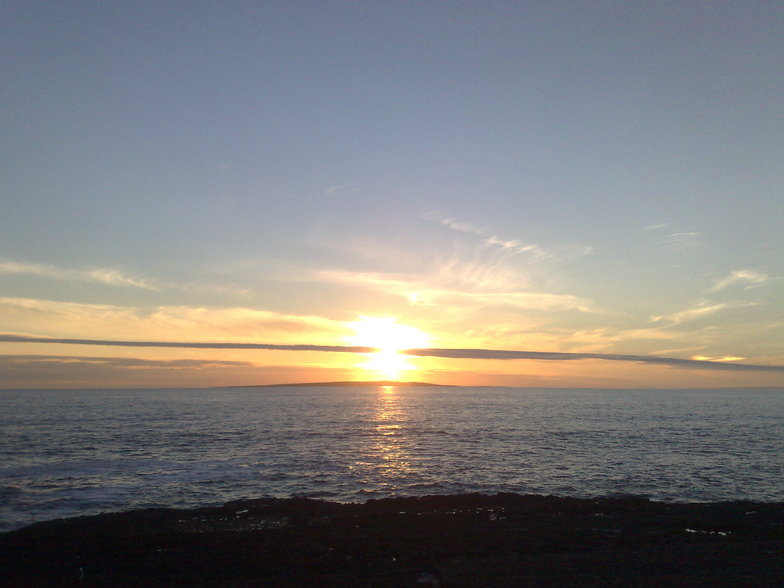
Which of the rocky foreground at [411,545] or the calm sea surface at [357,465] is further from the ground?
the rocky foreground at [411,545]

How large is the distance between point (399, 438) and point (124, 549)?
43678 millimetres

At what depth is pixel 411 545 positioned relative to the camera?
20156 mm

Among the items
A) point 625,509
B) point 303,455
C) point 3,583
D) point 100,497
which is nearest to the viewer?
point 3,583

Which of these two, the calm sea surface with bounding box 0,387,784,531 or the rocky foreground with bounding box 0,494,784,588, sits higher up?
the rocky foreground with bounding box 0,494,784,588

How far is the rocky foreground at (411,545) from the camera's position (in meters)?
16.7

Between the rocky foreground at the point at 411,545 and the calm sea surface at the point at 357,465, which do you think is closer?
the rocky foreground at the point at 411,545

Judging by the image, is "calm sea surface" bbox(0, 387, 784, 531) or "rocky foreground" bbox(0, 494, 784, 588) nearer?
"rocky foreground" bbox(0, 494, 784, 588)

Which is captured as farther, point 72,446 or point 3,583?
point 72,446

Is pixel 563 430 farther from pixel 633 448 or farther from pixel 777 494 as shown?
pixel 777 494

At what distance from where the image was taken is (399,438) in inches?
2408

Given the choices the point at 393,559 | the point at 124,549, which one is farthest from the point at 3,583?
the point at 393,559

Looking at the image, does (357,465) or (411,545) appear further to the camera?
(357,465)

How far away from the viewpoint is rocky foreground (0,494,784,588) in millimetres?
16734

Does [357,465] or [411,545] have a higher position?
[411,545]
